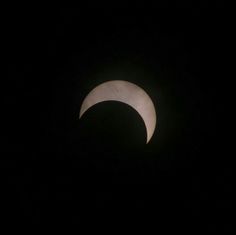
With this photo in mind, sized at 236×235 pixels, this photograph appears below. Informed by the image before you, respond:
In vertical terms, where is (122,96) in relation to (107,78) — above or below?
below

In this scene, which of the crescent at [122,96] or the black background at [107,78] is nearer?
the crescent at [122,96]

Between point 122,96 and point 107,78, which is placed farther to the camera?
point 107,78

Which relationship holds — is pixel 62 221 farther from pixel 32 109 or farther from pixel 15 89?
pixel 15 89

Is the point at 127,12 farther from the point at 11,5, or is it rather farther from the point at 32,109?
the point at 32,109

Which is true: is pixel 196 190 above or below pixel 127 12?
below

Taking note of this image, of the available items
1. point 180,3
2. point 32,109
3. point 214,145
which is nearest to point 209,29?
point 180,3

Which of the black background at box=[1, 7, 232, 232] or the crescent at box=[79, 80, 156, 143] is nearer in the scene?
the crescent at box=[79, 80, 156, 143]

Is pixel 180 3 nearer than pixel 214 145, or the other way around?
pixel 180 3

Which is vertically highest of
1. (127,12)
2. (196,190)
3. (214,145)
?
(127,12)
